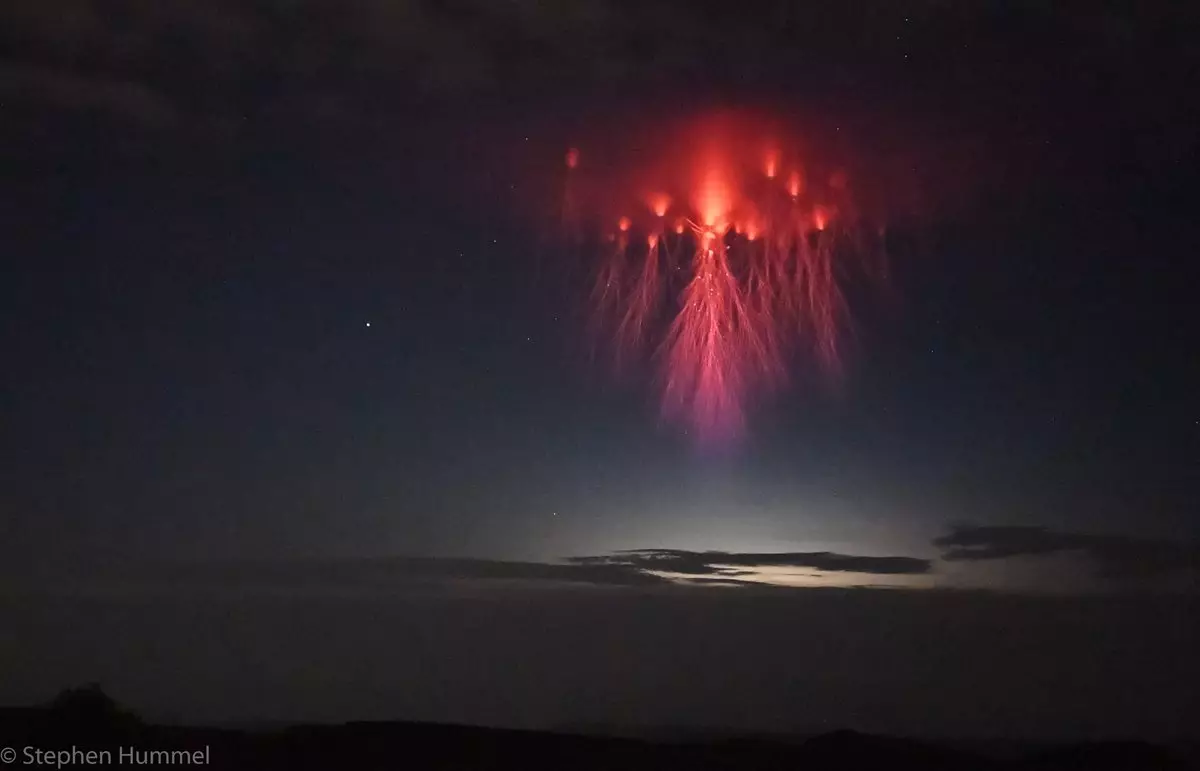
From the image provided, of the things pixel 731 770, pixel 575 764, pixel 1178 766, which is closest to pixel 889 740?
pixel 1178 766

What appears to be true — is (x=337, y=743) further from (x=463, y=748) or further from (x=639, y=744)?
(x=639, y=744)

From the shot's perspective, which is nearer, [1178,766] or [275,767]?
[275,767]

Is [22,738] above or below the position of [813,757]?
above

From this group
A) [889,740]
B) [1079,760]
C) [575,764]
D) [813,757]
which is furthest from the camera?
[889,740]

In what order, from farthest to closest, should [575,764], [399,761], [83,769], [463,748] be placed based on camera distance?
[463,748]
[575,764]
[399,761]
[83,769]

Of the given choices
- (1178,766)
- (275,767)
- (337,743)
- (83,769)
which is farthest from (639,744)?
(83,769)

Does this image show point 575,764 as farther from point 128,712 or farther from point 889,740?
point 889,740
